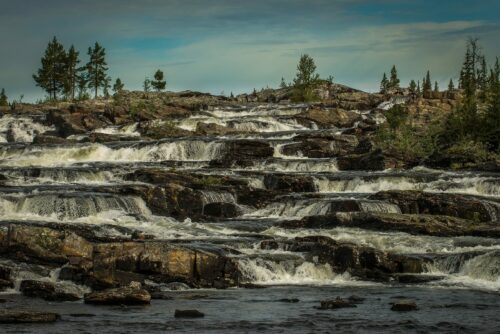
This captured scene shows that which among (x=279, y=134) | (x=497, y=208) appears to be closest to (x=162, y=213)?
(x=497, y=208)

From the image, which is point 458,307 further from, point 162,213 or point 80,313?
point 162,213

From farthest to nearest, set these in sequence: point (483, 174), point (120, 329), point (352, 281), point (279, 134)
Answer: point (279, 134) < point (483, 174) < point (352, 281) < point (120, 329)

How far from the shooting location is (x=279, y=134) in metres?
73.3

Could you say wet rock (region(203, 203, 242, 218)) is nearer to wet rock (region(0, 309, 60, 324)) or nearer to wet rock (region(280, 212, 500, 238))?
wet rock (region(280, 212, 500, 238))

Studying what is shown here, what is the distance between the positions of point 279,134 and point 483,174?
83.7 feet

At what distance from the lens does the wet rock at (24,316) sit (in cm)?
2212

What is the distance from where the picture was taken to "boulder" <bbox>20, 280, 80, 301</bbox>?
87.1 ft

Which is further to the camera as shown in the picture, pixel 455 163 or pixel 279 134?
pixel 279 134

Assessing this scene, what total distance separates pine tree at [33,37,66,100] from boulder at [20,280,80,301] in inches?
4080

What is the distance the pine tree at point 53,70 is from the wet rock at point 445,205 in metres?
93.5

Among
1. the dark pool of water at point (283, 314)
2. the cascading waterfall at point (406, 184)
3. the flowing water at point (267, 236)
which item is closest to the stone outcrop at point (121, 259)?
the flowing water at point (267, 236)

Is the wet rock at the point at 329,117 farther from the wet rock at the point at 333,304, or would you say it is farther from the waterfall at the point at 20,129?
the wet rock at the point at 333,304

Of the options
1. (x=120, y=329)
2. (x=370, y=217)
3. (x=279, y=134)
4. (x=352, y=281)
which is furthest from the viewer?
(x=279, y=134)

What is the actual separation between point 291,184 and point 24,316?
2817cm
